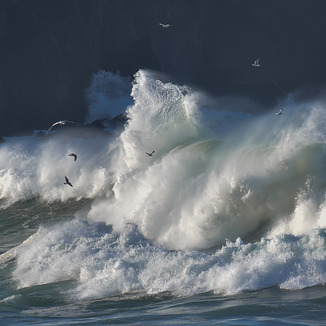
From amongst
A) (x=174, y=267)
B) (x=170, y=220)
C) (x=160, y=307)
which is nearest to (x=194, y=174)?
(x=170, y=220)

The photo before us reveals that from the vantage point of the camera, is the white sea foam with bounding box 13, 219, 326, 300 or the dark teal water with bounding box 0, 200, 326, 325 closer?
the dark teal water with bounding box 0, 200, 326, 325

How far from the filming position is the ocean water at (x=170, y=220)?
67.2 feet

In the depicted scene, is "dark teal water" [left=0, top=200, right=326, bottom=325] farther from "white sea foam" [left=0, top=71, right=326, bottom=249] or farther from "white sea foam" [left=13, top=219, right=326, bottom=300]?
"white sea foam" [left=0, top=71, right=326, bottom=249]

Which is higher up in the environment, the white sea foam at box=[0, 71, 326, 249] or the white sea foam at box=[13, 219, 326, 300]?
the white sea foam at box=[0, 71, 326, 249]

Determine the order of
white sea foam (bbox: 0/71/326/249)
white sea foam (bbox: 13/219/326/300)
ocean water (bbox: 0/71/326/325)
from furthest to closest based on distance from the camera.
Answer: white sea foam (bbox: 0/71/326/249) < white sea foam (bbox: 13/219/326/300) < ocean water (bbox: 0/71/326/325)

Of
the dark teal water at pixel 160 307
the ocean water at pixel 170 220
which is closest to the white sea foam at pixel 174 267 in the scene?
the ocean water at pixel 170 220

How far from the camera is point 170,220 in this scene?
92.9 ft

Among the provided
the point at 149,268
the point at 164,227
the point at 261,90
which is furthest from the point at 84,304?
the point at 261,90

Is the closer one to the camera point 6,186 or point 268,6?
point 6,186

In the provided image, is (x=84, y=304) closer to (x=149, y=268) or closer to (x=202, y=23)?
(x=149, y=268)

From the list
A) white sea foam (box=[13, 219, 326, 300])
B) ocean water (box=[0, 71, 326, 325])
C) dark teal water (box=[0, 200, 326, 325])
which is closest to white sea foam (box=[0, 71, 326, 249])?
ocean water (box=[0, 71, 326, 325])

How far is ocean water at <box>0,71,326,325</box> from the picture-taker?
2047 centimetres

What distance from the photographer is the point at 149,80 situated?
3400 cm

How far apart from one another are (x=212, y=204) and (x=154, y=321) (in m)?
9.04
